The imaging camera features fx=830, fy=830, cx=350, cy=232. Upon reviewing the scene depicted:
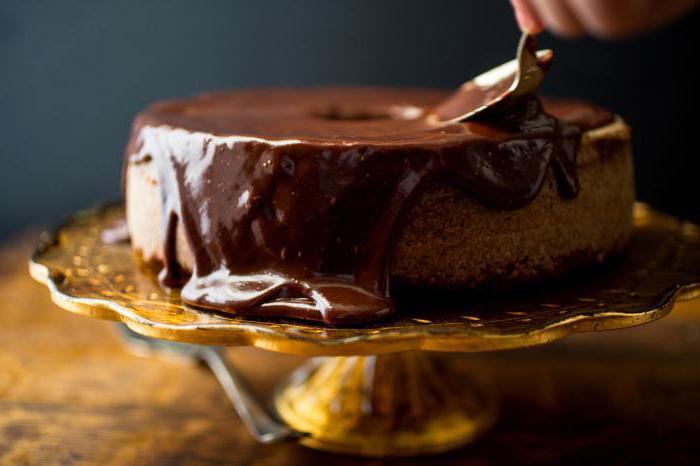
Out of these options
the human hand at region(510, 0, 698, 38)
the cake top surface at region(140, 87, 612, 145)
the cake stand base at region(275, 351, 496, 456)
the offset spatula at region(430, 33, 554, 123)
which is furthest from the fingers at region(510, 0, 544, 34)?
the cake stand base at region(275, 351, 496, 456)

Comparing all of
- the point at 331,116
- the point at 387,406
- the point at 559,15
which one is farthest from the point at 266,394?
the point at 559,15

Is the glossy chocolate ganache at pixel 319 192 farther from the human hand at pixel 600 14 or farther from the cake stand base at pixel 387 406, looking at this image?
the human hand at pixel 600 14

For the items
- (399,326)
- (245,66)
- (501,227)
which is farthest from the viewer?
(245,66)

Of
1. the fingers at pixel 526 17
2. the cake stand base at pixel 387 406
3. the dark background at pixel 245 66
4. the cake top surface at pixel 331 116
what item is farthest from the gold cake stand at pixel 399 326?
the dark background at pixel 245 66

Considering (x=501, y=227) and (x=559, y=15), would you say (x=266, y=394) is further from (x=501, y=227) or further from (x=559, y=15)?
(x=559, y=15)

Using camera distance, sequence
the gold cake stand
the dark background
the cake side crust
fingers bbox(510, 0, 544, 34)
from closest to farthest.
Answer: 1. the gold cake stand
2. the cake side crust
3. fingers bbox(510, 0, 544, 34)
4. the dark background

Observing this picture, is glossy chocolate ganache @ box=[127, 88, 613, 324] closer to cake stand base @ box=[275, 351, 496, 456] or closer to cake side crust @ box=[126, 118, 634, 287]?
cake side crust @ box=[126, 118, 634, 287]
